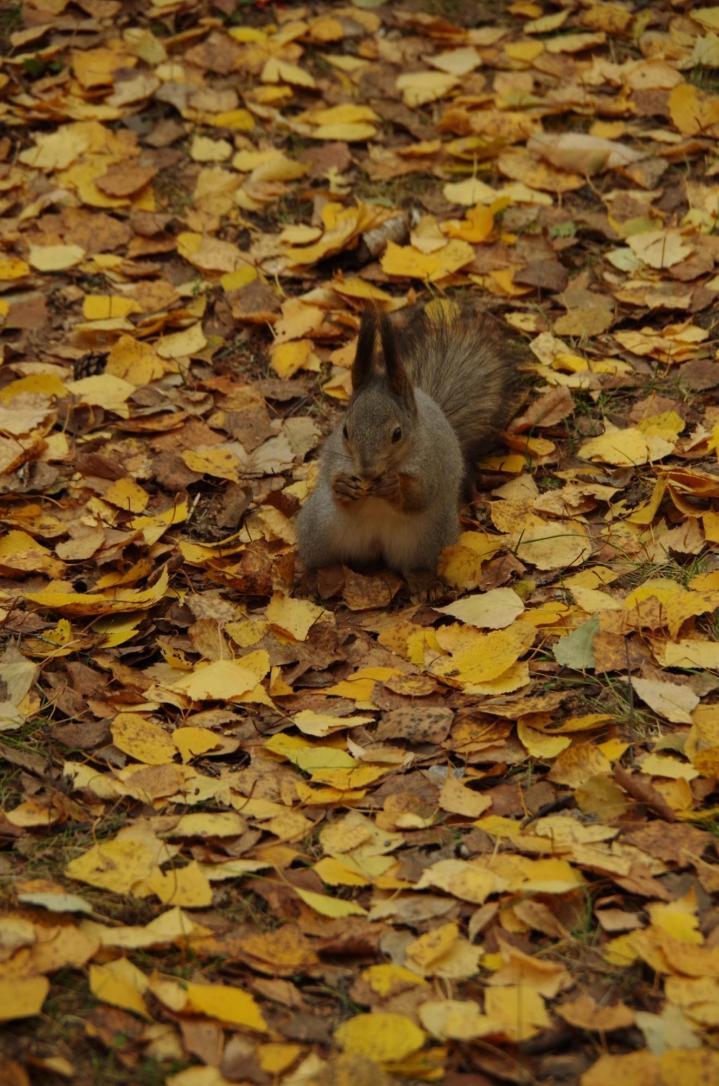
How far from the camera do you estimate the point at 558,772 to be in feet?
8.43

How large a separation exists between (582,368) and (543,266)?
48 cm

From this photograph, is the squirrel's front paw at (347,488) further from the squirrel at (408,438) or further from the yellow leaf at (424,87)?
the yellow leaf at (424,87)

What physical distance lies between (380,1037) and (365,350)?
1.49 metres

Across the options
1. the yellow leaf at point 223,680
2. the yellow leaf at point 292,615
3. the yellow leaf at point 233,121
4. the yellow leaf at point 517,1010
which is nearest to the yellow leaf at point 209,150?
the yellow leaf at point 233,121

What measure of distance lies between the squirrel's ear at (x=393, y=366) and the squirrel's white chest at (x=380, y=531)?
248 millimetres

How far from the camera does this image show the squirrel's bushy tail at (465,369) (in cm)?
358

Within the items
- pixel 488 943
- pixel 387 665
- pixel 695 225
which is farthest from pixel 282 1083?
pixel 695 225

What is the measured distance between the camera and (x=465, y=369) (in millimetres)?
3619

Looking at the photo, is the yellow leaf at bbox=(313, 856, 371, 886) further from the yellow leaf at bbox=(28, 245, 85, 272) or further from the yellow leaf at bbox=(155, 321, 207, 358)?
the yellow leaf at bbox=(28, 245, 85, 272)

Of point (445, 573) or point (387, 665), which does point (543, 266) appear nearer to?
point (445, 573)

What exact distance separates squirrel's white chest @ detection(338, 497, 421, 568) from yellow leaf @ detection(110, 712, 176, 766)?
0.73m

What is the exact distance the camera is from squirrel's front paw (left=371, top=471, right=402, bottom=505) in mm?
3096

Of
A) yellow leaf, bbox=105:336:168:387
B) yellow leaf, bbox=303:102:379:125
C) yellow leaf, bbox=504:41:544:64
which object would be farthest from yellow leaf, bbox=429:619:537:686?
yellow leaf, bbox=504:41:544:64

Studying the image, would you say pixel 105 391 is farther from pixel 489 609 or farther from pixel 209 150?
pixel 489 609
